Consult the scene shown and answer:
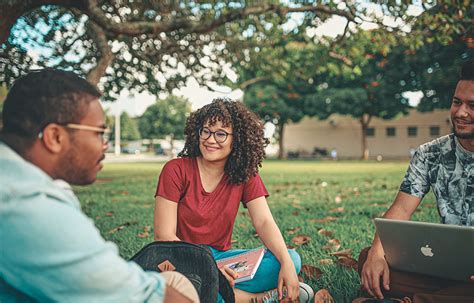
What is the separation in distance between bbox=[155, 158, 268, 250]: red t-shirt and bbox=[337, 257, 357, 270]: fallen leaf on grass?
1.24m

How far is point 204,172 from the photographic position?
3332 millimetres

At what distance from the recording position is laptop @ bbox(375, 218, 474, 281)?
2.51m

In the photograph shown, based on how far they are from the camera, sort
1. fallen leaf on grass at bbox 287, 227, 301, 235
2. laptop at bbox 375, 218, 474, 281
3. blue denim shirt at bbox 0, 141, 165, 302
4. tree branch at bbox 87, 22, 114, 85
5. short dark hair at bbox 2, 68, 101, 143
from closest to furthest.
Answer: blue denim shirt at bbox 0, 141, 165, 302
short dark hair at bbox 2, 68, 101, 143
laptop at bbox 375, 218, 474, 281
fallen leaf on grass at bbox 287, 227, 301, 235
tree branch at bbox 87, 22, 114, 85

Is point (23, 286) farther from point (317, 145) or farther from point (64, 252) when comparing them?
point (317, 145)

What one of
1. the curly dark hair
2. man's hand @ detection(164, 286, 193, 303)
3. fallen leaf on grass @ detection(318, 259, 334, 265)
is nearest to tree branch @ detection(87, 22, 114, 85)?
the curly dark hair

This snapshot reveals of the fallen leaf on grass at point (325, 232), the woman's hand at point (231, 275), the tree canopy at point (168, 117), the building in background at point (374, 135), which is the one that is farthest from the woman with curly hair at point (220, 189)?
the tree canopy at point (168, 117)

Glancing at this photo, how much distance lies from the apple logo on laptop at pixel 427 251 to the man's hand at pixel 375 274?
31 cm

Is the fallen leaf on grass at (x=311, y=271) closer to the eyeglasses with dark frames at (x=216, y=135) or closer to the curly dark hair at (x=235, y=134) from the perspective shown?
the curly dark hair at (x=235, y=134)

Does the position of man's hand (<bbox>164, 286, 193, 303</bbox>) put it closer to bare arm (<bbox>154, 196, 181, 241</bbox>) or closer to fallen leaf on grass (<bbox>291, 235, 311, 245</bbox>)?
bare arm (<bbox>154, 196, 181, 241</bbox>)

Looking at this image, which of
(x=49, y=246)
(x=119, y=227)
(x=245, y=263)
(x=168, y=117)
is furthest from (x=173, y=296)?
(x=168, y=117)

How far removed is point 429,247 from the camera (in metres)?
2.70

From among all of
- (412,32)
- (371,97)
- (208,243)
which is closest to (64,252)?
(208,243)

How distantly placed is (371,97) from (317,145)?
13.4 m

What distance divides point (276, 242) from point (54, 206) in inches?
76.3
